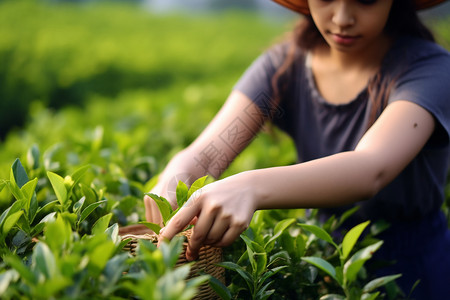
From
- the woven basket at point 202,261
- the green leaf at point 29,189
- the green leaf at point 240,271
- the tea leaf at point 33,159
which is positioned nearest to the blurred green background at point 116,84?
the tea leaf at point 33,159

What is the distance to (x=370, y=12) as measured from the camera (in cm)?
138

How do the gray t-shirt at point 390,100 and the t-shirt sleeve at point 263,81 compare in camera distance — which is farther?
the t-shirt sleeve at point 263,81

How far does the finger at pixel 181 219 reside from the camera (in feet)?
3.51

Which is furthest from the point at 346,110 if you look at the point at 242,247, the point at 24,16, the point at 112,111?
the point at 24,16

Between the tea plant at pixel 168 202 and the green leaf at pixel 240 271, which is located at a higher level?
the tea plant at pixel 168 202

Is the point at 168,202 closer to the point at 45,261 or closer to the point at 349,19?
the point at 45,261

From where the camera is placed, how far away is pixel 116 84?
18.3 feet

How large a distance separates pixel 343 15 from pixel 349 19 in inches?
0.8

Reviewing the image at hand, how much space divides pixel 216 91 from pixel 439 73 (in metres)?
2.49

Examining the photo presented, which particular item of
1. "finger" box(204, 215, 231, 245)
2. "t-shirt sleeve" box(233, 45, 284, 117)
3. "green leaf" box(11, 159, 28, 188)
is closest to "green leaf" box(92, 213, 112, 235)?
"finger" box(204, 215, 231, 245)

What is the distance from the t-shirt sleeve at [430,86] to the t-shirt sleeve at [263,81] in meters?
0.46

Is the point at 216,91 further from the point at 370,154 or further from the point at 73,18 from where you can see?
the point at 73,18

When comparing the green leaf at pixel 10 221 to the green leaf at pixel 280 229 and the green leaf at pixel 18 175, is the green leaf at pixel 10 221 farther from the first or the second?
the green leaf at pixel 280 229

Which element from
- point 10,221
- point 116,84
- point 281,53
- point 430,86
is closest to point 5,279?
point 10,221
